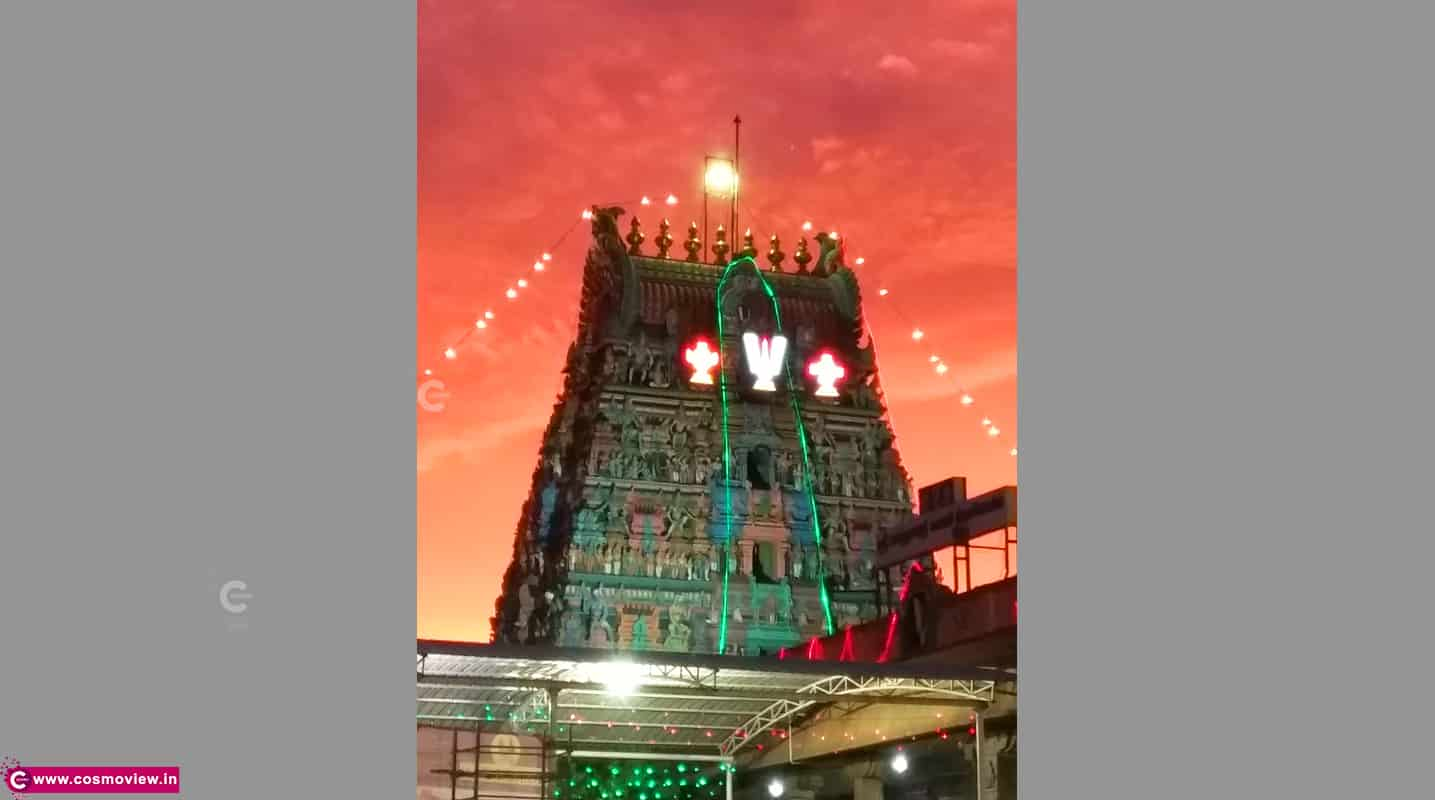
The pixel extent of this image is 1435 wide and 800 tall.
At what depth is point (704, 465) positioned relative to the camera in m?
38.8

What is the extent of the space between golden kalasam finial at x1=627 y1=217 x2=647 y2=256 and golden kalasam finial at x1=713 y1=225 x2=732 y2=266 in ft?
5.69

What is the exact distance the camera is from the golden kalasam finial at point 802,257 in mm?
41125

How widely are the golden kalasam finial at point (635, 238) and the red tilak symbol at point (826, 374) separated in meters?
4.73

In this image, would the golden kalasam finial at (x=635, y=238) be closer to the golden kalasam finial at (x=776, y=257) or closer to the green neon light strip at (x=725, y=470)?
the green neon light strip at (x=725, y=470)

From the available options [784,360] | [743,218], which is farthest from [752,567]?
[743,218]

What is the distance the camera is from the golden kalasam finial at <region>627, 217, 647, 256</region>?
131 feet

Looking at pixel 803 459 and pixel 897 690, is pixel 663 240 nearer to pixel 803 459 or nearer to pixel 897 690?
pixel 803 459

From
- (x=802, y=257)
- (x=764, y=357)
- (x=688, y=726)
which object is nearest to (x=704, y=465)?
(x=764, y=357)

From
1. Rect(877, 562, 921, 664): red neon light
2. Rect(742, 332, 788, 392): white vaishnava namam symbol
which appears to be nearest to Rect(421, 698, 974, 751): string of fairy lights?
Rect(877, 562, 921, 664): red neon light

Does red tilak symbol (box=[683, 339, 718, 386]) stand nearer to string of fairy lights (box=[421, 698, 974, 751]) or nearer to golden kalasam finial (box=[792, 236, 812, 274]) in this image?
golden kalasam finial (box=[792, 236, 812, 274])

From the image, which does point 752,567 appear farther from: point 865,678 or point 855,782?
point 865,678

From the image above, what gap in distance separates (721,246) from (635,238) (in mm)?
2055

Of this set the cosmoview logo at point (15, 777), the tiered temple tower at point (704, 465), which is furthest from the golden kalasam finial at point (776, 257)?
the cosmoview logo at point (15, 777)

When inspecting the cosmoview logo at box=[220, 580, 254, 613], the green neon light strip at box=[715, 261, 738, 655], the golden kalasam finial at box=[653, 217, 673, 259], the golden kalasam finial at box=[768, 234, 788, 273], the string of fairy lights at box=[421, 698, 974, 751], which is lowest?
the string of fairy lights at box=[421, 698, 974, 751]
